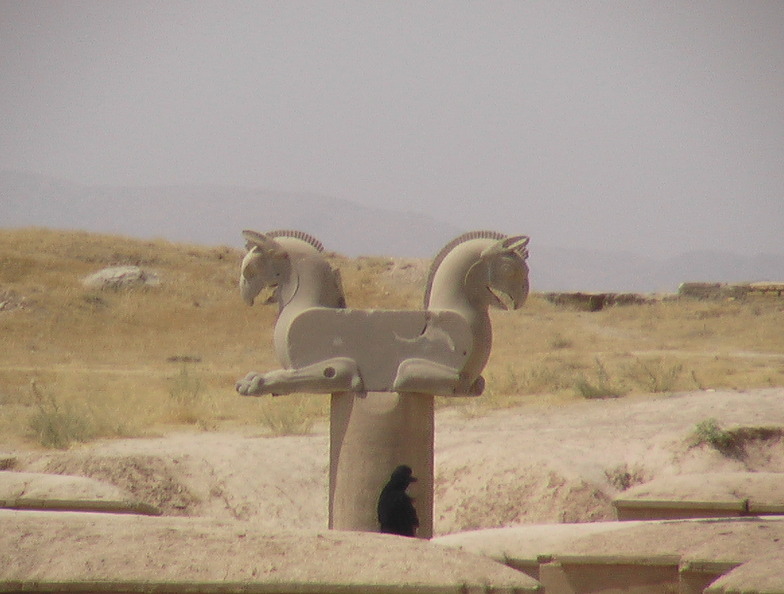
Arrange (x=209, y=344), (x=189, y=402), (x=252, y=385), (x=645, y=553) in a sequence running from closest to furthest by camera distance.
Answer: (x=645, y=553), (x=252, y=385), (x=189, y=402), (x=209, y=344)

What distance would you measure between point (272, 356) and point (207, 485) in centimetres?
1439

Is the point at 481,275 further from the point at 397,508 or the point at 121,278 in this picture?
the point at 121,278

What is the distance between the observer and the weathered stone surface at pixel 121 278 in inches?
1252

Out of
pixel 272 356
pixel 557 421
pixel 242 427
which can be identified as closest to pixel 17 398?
pixel 242 427

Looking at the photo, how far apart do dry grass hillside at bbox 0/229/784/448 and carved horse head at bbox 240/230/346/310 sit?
6790 millimetres

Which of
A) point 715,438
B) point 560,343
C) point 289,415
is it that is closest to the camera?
point 715,438

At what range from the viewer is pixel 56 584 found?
5027 millimetres

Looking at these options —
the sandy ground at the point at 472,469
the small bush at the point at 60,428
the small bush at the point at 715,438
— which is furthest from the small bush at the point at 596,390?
the small bush at the point at 60,428

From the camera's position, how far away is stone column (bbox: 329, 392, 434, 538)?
8.27 metres

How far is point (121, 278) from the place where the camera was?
3219 centimetres

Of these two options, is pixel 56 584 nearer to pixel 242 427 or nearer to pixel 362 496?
pixel 362 496

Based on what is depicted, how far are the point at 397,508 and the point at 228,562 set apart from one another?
306 cm

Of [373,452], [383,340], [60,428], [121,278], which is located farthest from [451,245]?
[121,278]

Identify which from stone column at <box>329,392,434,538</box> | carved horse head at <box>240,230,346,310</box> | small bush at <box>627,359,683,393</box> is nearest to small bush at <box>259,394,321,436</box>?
small bush at <box>627,359,683,393</box>
